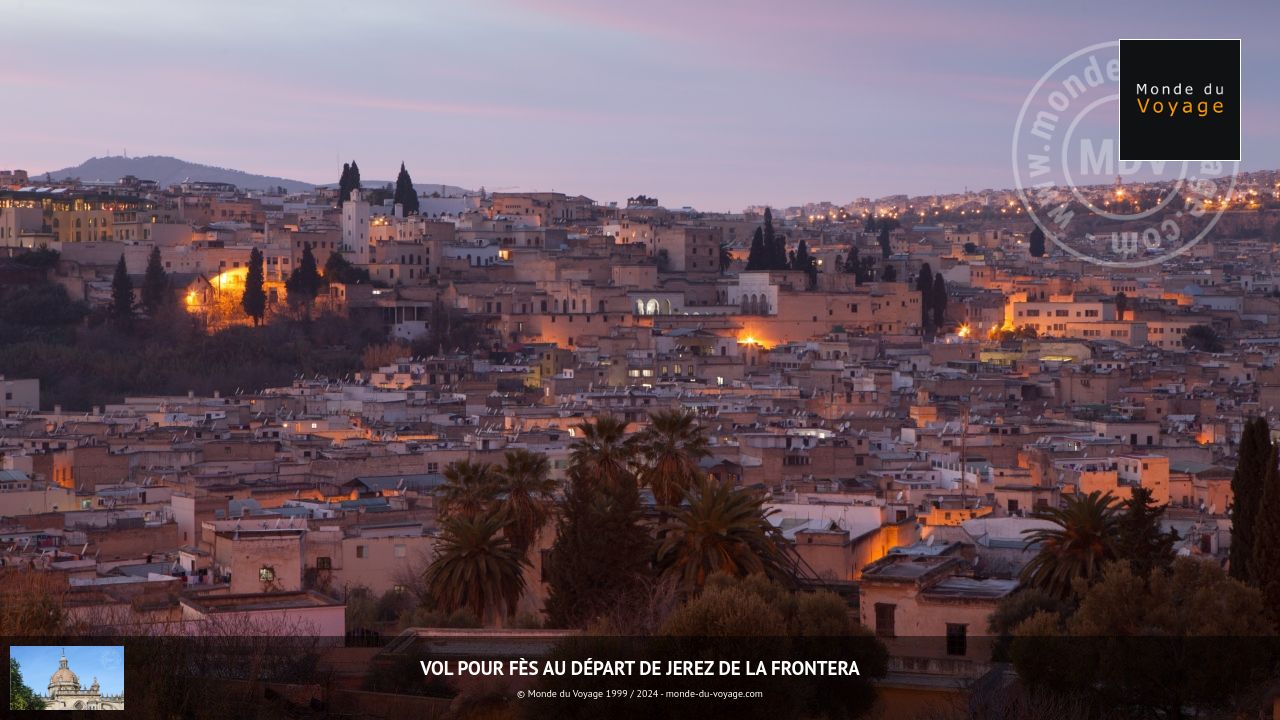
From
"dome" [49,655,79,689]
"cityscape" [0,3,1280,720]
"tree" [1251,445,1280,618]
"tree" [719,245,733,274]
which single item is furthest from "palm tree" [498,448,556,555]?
"tree" [719,245,733,274]

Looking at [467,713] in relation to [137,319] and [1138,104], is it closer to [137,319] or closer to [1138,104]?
[1138,104]

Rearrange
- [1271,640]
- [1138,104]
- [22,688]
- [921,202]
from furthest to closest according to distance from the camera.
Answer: [921,202] → [1138,104] → [1271,640] → [22,688]

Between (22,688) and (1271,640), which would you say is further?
(1271,640)

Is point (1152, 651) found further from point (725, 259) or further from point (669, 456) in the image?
point (725, 259)

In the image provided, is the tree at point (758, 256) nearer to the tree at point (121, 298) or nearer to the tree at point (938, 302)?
the tree at point (938, 302)

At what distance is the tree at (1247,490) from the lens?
1393cm

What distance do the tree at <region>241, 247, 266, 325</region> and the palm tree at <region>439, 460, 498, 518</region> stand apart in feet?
99.4

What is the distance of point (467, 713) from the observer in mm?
11469

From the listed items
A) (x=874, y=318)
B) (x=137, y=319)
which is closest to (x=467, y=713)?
(x=137, y=319)

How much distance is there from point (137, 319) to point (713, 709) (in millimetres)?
38916

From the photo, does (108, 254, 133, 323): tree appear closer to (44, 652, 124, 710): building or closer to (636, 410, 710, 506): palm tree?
(636, 410, 710, 506): palm tree

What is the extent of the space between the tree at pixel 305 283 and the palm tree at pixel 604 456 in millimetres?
31373

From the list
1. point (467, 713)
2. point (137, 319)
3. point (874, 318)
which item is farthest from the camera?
point (874, 318)

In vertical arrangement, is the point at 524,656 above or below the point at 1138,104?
below
